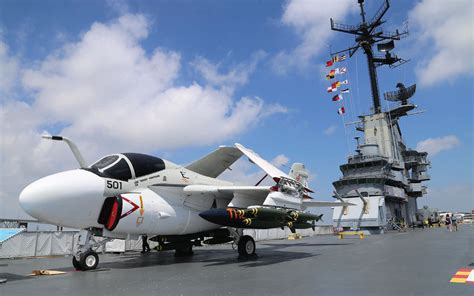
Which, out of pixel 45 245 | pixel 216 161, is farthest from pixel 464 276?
pixel 45 245

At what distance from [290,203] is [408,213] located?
43974 millimetres

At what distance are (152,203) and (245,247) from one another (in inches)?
162

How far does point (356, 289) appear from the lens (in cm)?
653

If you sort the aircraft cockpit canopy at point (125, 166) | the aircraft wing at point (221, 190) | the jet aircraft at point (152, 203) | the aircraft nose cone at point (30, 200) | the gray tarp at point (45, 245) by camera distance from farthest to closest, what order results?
the gray tarp at point (45, 245) < the aircraft wing at point (221, 190) < the aircraft cockpit canopy at point (125, 166) < the jet aircraft at point (152, 203) < the aircraft nose cone at point (30, 200)

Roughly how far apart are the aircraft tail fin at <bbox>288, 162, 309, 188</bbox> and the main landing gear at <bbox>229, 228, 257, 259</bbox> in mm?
4042

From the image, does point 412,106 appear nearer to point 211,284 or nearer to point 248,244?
point 248,244

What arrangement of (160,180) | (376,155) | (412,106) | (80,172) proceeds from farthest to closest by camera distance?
(412,106) → (376,155) → (160,180) → (80,172)

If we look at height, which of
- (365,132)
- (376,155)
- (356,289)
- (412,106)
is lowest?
(356,289)

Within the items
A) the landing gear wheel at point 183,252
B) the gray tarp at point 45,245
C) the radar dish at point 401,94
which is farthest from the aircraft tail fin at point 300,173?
the radar dish at point 401,94

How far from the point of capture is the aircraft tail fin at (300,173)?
53.1 ft

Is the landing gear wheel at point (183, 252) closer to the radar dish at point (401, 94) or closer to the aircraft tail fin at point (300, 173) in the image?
the aircraft tail fin at point (300, 173)

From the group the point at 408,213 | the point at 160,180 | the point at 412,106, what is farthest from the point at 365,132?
the point at 160,180

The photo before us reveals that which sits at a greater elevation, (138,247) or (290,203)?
(290,203)

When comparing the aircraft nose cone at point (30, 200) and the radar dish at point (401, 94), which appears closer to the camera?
the aircraft nose cone at point (30, 200)
